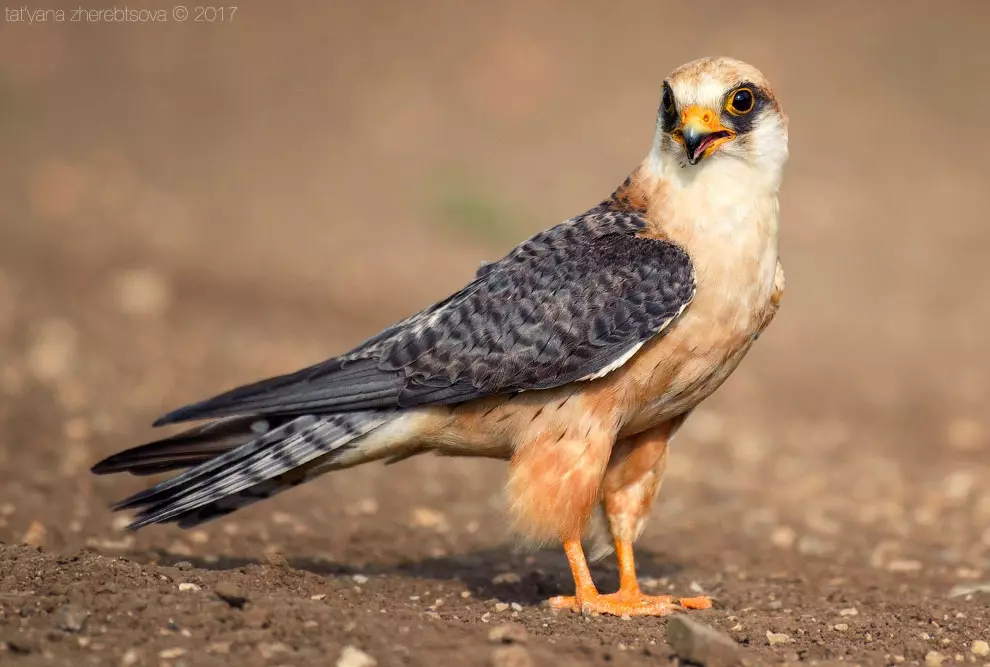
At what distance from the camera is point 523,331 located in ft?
19.0

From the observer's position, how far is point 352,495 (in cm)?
884

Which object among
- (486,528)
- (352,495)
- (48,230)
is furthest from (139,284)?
(486,528)

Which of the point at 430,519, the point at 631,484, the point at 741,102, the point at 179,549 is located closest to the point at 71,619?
the point at 179,549

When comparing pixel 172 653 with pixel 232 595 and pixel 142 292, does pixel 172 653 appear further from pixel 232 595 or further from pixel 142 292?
pixel 142 292

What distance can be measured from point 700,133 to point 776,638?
7.53 feet

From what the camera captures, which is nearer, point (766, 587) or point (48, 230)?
point (766, 587)

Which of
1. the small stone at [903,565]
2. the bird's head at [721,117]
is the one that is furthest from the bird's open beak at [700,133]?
the small stone at [903,565]

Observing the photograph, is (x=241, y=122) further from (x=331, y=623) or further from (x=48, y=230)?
(x=331, y=623)

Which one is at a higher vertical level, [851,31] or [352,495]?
[851,31]

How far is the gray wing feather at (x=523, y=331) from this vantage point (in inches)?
220

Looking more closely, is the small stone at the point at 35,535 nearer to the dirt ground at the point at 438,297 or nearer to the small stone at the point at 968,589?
the dirt ground at the point at 438,297

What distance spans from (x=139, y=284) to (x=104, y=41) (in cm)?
976

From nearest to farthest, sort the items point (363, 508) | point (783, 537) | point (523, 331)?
1. point (523, 331)
2. point (783, 537)
3. point (363, 508)

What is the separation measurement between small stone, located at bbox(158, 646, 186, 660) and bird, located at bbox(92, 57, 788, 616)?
1.40 meters
